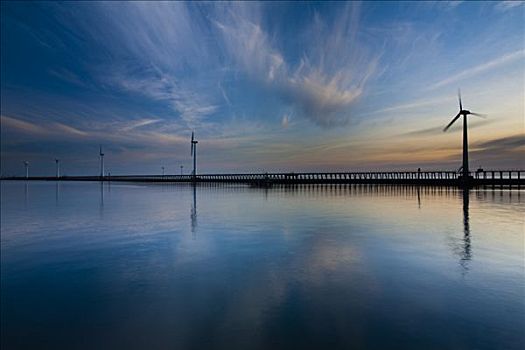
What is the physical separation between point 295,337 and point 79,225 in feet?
41.1

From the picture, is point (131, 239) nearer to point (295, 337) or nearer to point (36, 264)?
point (36, 264)

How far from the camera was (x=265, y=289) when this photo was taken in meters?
6.20

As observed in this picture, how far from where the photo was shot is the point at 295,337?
4.41 m

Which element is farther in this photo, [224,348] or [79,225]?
[79,225]

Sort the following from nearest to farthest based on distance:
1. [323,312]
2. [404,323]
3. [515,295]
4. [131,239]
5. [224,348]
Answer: [224,348] < [404,323] < [323,312] < [515,295] < [131,239]

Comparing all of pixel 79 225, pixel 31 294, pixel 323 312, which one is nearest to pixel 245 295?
pixel 323 312

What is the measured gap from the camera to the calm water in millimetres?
4480

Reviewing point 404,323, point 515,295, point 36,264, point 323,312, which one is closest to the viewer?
point 404,323

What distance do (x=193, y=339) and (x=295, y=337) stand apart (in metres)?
1.32

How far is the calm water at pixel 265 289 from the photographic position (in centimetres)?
448

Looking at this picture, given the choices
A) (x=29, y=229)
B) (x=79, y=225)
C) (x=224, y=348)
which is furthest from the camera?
(x=79, y=225)

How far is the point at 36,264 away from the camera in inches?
315

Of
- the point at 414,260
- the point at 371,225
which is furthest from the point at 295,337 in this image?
the point at 371,225

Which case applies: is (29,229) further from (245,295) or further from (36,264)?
(245,295)
